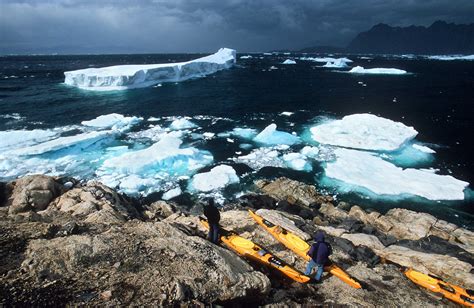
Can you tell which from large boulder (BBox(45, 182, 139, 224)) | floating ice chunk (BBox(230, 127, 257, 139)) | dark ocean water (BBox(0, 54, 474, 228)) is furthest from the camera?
floating ice chunk (BBox(230, 127, 257, 139))

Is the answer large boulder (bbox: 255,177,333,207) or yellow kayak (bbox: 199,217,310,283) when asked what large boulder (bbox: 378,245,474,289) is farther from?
large boulder (bbox: 255,177,333,207)

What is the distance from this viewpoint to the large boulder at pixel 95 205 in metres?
10.3

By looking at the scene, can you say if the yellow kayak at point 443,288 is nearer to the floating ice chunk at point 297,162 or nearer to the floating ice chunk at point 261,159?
the floating ice chunk at point 297,162

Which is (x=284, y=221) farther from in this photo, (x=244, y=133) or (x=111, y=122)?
(x=111, y=122)

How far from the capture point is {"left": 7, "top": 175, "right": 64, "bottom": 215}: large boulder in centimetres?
1162

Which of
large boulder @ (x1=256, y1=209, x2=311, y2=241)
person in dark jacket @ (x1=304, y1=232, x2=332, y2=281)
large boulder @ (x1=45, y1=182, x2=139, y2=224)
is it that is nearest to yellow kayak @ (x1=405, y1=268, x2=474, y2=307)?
person in dark jacket @ (x1=304, y1=232, x2=332, y2=281)

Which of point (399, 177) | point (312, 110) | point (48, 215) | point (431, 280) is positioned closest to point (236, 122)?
point (312, 110)

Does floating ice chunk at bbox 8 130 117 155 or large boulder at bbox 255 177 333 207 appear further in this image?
floating ice chunk at bbox 8 130 117 155

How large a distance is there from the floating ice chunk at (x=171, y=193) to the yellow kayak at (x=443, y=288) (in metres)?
11.7

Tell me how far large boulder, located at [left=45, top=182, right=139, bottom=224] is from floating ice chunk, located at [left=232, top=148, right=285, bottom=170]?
940 cm

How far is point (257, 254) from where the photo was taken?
8695 millimetres

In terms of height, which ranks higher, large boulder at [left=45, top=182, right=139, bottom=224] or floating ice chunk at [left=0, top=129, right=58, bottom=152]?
large boulder at [left=45, top=182, right=139, bottom=224]

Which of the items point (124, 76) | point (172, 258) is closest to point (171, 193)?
point (172, 258)

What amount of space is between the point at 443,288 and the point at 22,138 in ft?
90.3
